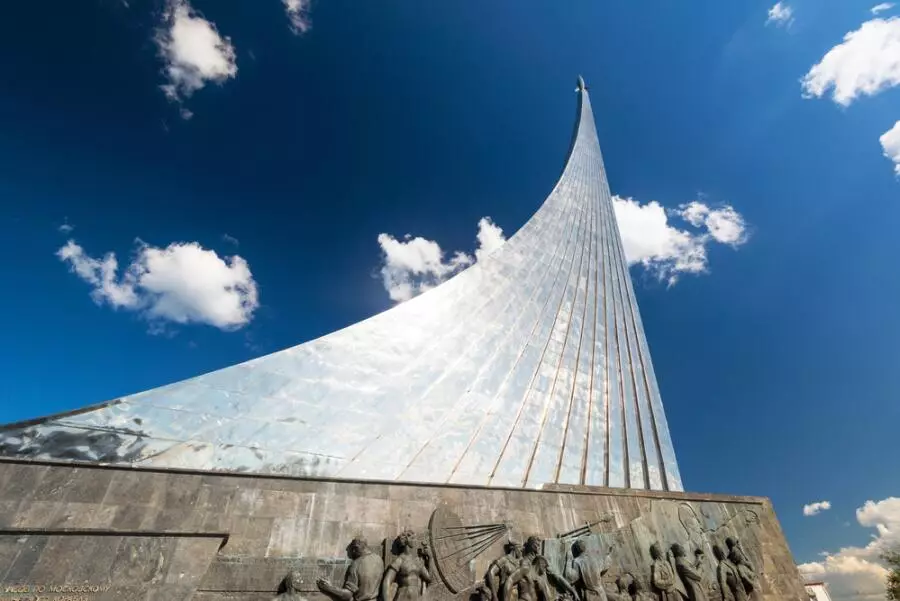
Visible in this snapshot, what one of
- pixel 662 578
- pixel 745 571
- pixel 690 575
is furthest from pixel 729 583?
pixel 662 578

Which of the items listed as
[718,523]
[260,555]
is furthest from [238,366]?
[718,523]

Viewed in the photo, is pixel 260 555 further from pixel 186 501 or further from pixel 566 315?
pixel 566 315

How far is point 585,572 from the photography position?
5.62 meters

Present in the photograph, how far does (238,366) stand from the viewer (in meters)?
6.20

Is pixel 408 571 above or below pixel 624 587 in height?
above

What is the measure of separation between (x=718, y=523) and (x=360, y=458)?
5.89m

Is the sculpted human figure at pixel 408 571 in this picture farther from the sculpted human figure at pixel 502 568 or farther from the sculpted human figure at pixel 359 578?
the sculpted human figure at pixel 502 568

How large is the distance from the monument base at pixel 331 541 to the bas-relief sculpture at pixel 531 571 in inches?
0.6

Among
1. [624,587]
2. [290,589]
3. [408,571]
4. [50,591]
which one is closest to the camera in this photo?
[50,591]

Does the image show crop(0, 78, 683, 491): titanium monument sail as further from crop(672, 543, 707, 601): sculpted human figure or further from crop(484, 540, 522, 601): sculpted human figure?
crop(672, 543, 707, 601): sculpted human figure

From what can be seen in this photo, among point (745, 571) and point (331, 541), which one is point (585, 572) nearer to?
point (745, 571)

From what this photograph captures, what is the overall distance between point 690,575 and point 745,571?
120 cm

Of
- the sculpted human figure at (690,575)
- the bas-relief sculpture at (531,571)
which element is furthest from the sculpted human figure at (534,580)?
the sculpted human figure at (690,575)

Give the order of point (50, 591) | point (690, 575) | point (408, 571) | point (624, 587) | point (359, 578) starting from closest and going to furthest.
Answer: point (50, 591)
point (359, 578)
point (408, 571)
point (624, 587)
point (690, 575)
